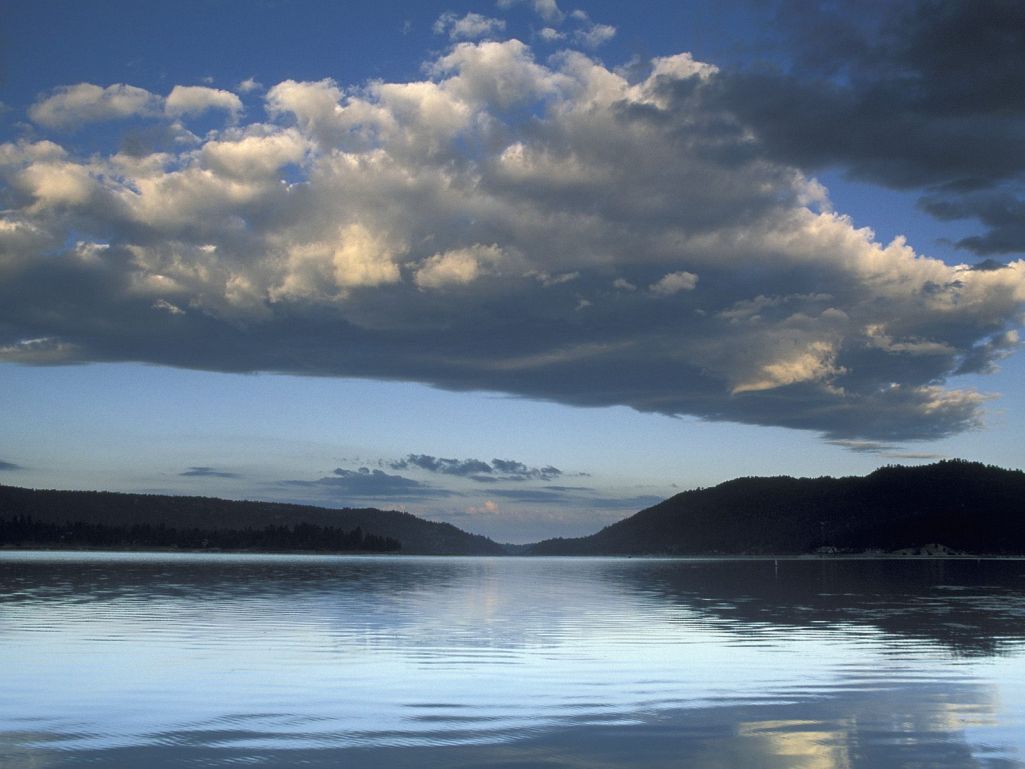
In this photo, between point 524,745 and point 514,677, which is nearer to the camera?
point 524,745

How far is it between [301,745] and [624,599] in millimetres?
59761

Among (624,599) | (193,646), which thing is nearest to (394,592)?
(624,599)

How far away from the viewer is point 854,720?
75.7 feet

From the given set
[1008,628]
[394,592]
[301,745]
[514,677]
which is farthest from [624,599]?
[301,745]

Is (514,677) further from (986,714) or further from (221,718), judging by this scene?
(986,714)

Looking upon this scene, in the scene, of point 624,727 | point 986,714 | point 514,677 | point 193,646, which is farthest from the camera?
point 193,646

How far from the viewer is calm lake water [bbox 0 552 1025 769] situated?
63.5 ft

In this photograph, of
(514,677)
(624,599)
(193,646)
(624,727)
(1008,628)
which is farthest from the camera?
(624,599)

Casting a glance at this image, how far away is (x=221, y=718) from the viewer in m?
22.9

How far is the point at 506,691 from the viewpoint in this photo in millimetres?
27281

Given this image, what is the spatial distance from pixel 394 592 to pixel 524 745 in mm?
68952

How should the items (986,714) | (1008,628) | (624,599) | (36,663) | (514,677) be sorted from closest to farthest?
(986,714)
(514,677)
(36,663)
(1008,628)
(624,599)

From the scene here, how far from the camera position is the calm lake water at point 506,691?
19359 millimetres

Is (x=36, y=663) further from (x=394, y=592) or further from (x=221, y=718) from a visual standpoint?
(x=394, y=592)
